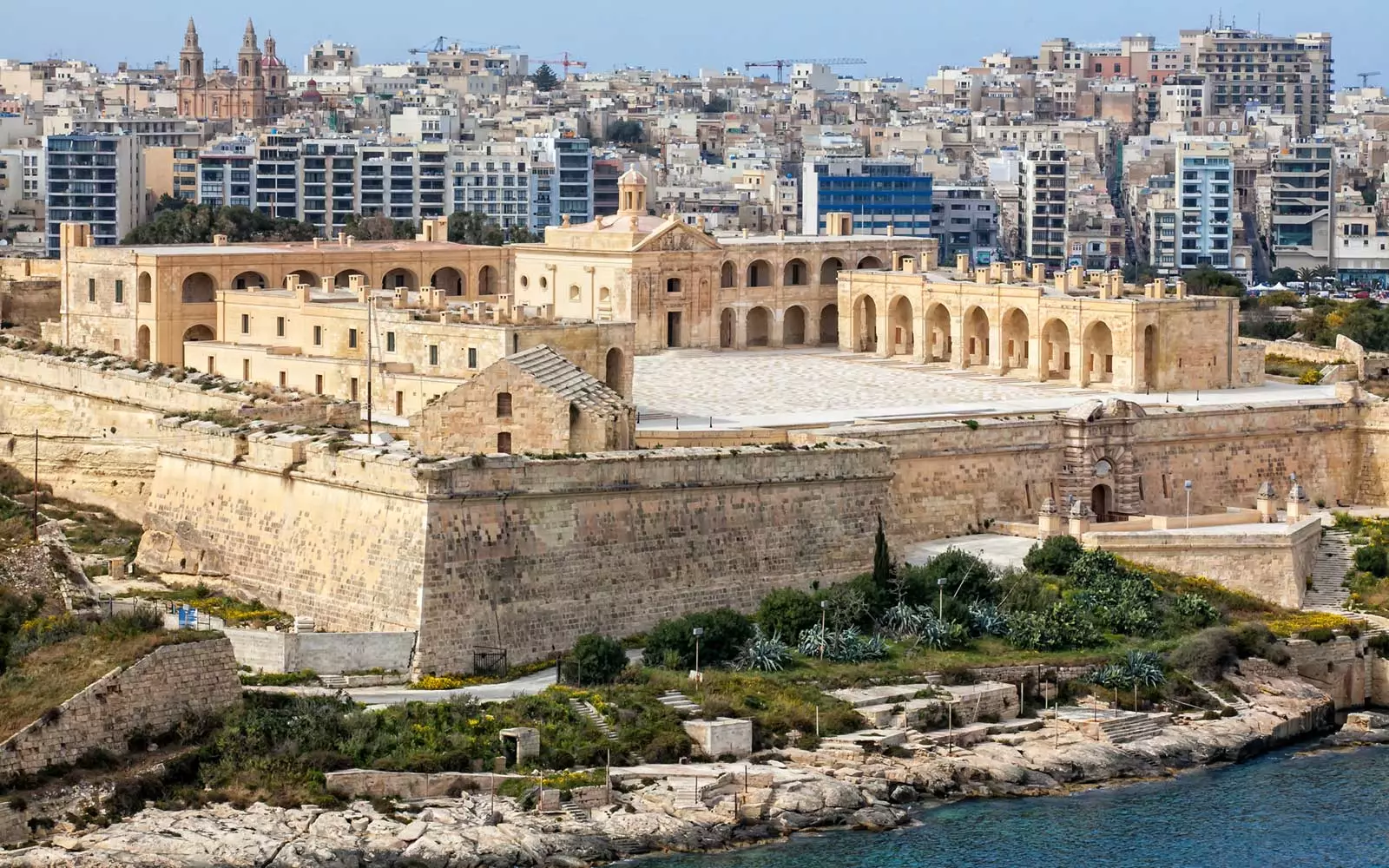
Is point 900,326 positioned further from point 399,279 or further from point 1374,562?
point 1374,562

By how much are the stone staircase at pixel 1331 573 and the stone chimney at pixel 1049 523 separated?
11.5 feet

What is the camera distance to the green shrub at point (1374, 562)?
46.1m

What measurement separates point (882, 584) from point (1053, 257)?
249 feet

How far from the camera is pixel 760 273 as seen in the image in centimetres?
6144

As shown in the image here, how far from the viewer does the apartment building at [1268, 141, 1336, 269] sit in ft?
364

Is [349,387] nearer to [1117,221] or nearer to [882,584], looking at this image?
[882,584]

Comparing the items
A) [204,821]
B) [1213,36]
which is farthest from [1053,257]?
[204,821]

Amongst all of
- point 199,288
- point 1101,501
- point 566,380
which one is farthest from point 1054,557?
point 199,288

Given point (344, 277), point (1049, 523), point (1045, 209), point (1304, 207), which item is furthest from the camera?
point (1045, 209)

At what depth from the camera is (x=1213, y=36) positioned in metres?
178

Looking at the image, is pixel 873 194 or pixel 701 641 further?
pixel 873 194

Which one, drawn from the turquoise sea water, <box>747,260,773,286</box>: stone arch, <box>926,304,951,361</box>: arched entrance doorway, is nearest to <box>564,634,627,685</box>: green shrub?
the turquoise sea water

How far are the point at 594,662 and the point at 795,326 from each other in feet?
80.6

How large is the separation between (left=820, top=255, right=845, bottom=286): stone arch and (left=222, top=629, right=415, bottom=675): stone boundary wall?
24991 millimetres
